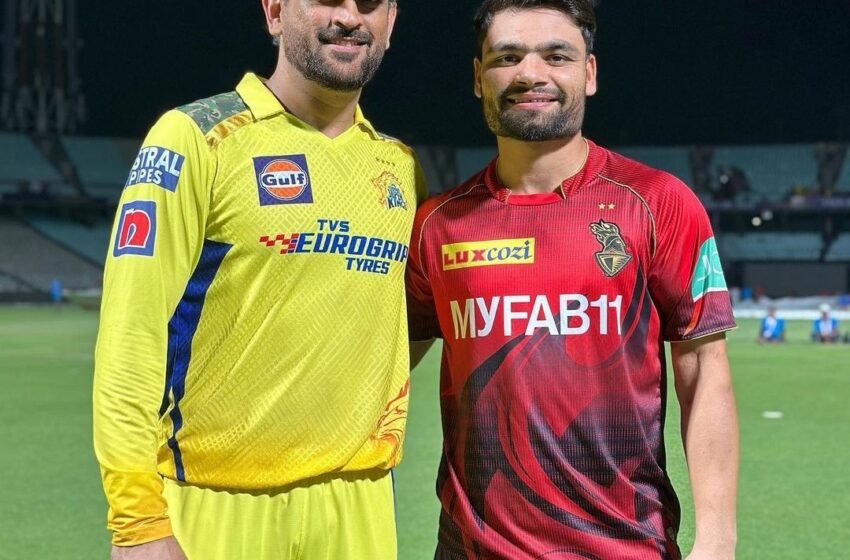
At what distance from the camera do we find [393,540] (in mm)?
2941

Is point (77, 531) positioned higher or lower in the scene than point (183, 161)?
lower

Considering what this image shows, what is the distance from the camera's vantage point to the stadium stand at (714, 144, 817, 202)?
5394 cm

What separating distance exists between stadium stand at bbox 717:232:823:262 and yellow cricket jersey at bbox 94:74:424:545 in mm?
48971

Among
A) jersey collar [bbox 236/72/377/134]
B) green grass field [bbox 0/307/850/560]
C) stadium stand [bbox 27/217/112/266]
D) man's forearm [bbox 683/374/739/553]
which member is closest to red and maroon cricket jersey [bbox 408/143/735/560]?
man's forearm [bbox 683/374/739/553]

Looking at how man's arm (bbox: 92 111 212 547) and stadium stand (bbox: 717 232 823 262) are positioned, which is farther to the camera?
stadium stand (bbox: 717 232 823 262)

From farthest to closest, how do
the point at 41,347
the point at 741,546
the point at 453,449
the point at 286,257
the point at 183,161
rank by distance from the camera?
the point at 41,347, the point at 741,546, the point at 453,449, the point at 286,257, the point at 183,161

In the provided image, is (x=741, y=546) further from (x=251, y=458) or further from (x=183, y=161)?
(x=183, y=161)

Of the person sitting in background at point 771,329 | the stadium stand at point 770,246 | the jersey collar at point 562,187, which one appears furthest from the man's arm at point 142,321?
the stadium stand at point 770,246

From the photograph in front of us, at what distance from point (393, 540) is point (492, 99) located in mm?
1268

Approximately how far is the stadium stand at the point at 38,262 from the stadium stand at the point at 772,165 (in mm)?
32721

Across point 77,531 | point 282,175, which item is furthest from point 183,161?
point 77,531

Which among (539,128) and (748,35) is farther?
(748,35)

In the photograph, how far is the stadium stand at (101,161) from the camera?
51.8m

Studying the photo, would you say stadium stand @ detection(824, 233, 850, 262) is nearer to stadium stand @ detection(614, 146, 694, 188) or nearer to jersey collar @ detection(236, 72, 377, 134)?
stadium stand @ detection(614, 146, 694, 188)
